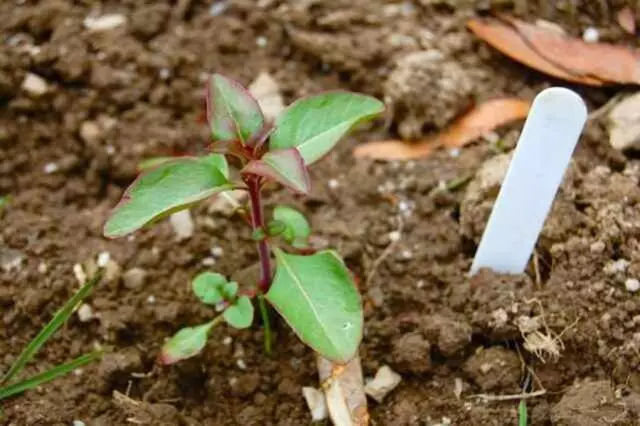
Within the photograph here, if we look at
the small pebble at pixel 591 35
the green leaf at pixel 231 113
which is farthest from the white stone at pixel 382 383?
the small pebble at pixel 591 35

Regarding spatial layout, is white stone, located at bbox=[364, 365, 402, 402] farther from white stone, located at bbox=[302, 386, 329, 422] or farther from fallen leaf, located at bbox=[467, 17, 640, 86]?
fallen leaf, located at bbox=[467, 17, 640, 86]

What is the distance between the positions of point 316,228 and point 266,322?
26cm

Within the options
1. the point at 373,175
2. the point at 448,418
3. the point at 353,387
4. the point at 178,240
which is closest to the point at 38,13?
the point at 178,240

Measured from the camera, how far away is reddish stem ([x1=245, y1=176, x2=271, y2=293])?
1.66m

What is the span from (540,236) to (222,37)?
875 mm

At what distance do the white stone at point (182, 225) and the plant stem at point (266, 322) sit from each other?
230 mm

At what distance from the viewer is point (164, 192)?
1.57m

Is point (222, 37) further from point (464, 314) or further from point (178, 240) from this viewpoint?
point (464, 314)

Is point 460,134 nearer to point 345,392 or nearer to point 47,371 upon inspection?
point 345,392

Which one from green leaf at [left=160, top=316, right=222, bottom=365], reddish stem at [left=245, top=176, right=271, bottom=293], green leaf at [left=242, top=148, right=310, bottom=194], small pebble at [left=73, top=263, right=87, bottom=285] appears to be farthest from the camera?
small pebble at [left=73, top=263, right=87, bottom=285]

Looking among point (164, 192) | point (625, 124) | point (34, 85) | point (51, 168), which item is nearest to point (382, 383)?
point (164, 192)

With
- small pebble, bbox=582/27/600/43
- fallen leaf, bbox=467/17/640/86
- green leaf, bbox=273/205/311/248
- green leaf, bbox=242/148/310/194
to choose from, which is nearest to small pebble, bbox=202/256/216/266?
green leaf, bbox=273/205/311/248

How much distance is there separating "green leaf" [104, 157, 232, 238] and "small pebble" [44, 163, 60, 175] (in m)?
0.63

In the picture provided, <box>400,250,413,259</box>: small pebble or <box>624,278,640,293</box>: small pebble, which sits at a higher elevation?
<box>624,278,640,293</box>: small pebble
